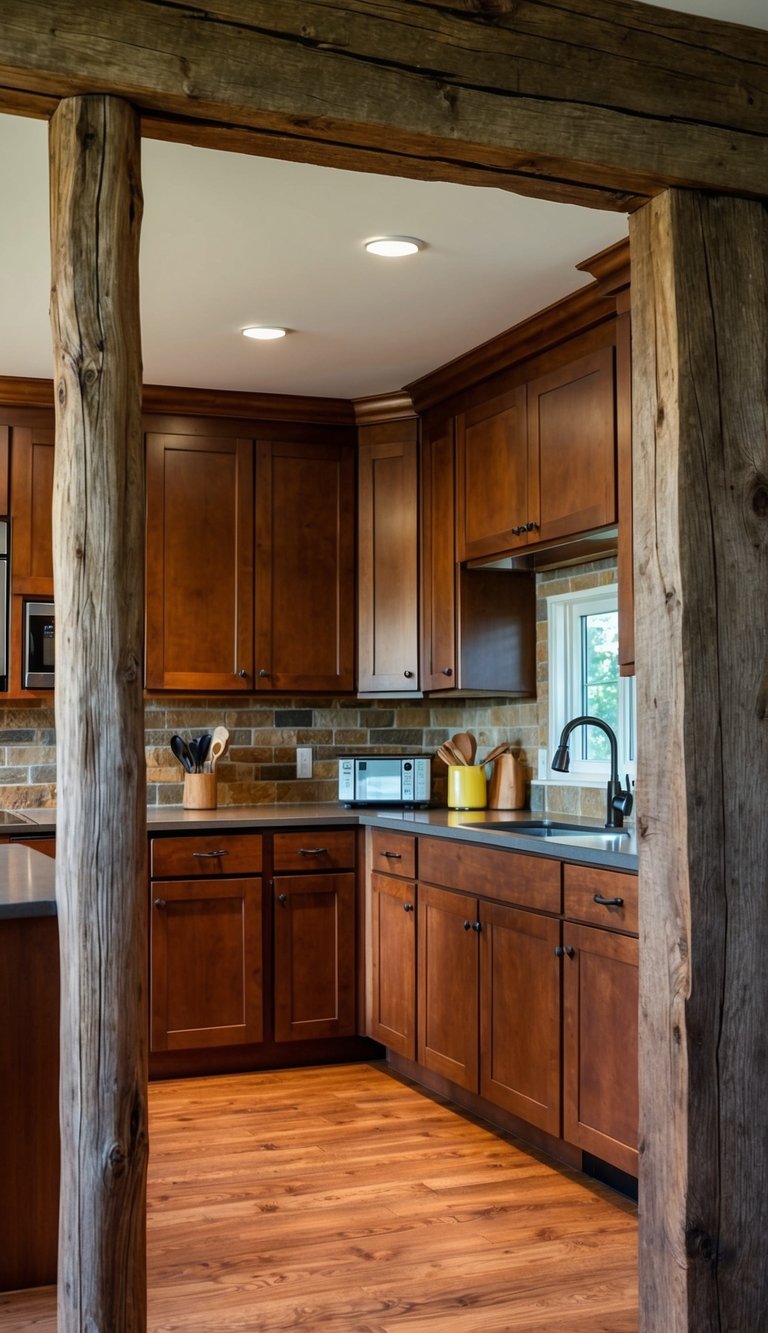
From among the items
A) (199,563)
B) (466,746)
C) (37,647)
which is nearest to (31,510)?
(37,647)

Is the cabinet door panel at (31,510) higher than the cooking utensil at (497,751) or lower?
higher

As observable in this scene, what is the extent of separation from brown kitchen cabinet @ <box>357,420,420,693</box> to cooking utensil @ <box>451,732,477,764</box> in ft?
0.85

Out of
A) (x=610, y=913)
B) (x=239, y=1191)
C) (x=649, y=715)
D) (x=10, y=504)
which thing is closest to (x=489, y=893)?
(x=610, y=913)

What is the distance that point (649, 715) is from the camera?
2504 millimetres

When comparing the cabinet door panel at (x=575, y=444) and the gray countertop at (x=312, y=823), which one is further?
the cabinet door panel at (x=575, y=444)

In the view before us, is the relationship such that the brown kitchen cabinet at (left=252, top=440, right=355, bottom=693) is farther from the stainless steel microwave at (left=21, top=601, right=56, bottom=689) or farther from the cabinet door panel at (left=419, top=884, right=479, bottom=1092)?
the cabinet door panel at (left=419, top=884, right=479, bottom=1092)

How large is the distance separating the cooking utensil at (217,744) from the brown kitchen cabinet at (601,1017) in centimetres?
196

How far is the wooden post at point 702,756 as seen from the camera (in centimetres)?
238

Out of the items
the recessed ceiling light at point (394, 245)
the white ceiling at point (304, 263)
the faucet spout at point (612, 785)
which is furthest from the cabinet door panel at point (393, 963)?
the recessed ceiling light at point (394, 245)

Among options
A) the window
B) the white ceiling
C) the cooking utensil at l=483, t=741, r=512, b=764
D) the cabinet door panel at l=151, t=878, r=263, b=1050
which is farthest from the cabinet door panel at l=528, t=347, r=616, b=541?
the cabinet door panel at l=151, t=878, r=263, b=1050

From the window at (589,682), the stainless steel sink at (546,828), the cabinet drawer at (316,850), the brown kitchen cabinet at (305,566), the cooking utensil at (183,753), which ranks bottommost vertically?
the cabinet drawer at (316,850)

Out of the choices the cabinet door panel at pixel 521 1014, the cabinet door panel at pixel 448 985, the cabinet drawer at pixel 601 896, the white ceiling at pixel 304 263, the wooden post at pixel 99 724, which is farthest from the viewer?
the cabinet door panel at pixel 448 985

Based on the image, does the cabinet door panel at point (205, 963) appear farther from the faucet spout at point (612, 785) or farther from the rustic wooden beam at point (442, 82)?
the rustic wooden beam at point (442, 82)

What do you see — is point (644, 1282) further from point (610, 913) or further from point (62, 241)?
point (62, 241)
